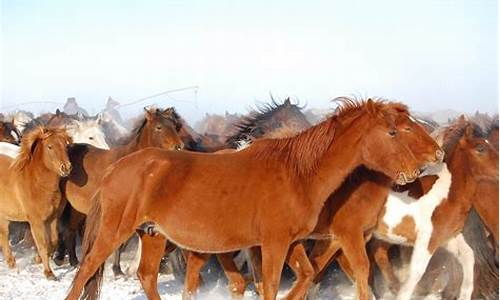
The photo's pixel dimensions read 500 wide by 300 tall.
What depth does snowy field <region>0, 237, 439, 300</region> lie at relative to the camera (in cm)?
760

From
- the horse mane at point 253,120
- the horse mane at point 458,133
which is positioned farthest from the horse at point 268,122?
the horse mane at point 458,133

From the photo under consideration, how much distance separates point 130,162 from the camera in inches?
246

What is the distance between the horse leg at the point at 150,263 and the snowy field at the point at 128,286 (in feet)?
2.92

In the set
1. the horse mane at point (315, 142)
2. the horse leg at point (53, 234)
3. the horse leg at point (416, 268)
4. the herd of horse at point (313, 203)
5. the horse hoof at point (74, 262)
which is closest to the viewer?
the herd of horse at point (313, 203)

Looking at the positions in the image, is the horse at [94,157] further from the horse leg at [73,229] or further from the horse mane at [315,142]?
the horse mane at [315,142]

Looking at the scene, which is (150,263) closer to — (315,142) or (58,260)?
(315,142)

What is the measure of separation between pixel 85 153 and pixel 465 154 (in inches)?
199

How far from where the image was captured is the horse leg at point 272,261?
5945 mm

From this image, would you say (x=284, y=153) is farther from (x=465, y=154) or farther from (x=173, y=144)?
(x=173, y=144)

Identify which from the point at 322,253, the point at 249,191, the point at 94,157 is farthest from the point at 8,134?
the point at 249,191

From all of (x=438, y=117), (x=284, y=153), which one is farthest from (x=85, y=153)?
(x=438, y=117)

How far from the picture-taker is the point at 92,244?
628 cm

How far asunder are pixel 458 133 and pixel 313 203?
6.41ft

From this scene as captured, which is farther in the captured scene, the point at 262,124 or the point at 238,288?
the point at 262,124
